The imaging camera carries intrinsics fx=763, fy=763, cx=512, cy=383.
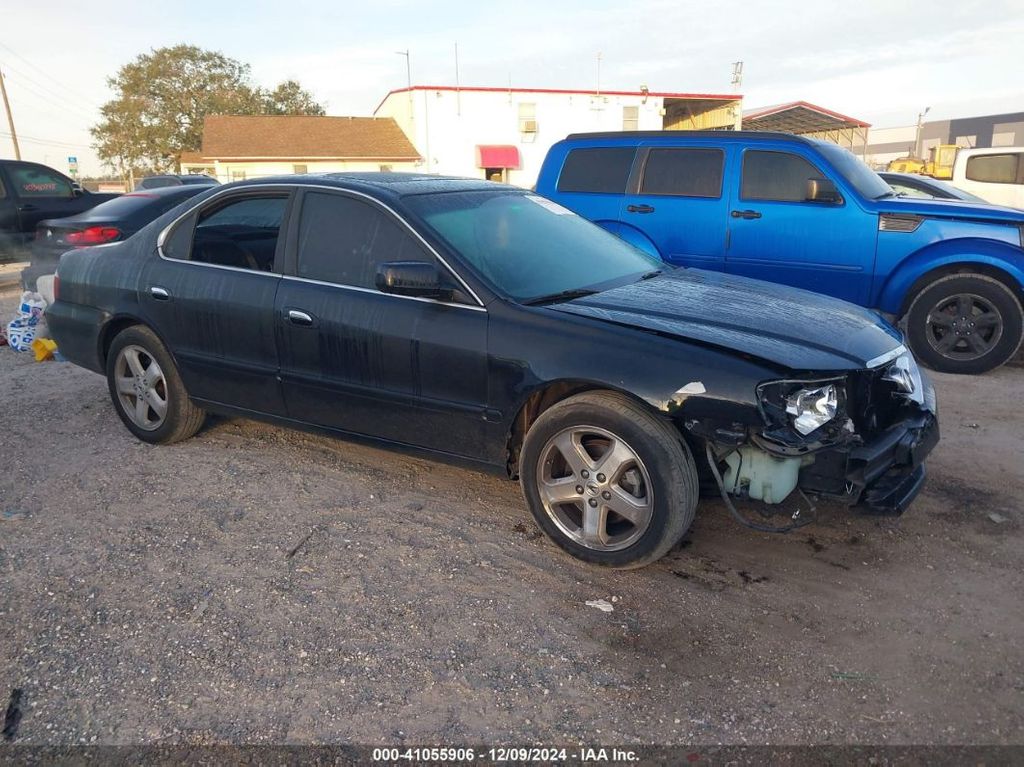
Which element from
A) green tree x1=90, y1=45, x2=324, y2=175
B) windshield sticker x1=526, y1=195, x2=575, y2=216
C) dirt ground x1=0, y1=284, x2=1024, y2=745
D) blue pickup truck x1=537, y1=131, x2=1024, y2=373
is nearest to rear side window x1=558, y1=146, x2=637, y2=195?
blue pickup truck x1=537, y1=131, x2=1024, y2=373

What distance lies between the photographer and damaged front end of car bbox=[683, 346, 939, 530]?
2.92 m

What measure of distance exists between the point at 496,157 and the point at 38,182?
25.3m

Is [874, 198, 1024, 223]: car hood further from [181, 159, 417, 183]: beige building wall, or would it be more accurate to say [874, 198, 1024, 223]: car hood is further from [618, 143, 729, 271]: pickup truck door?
[181, 159, 417, 183]: beige building wall

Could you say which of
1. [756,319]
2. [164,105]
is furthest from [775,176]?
[164,105]

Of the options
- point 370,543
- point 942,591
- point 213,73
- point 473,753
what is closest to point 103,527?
point 370,543

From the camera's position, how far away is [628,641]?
2801 millimetres

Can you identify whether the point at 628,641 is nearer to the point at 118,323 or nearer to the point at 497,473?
the point at 497,473

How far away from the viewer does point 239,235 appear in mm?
4359

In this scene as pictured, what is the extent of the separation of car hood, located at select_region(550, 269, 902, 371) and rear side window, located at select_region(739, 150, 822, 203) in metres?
2.74

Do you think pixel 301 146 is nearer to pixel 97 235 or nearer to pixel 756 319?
pixel 97 235

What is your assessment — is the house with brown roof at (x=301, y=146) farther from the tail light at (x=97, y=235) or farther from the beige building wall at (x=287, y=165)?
the tail light at (x=97, y=235)

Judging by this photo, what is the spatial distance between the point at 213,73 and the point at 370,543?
5807 cm

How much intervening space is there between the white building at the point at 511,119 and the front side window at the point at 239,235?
3183cm

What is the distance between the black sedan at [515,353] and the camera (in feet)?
9.94
